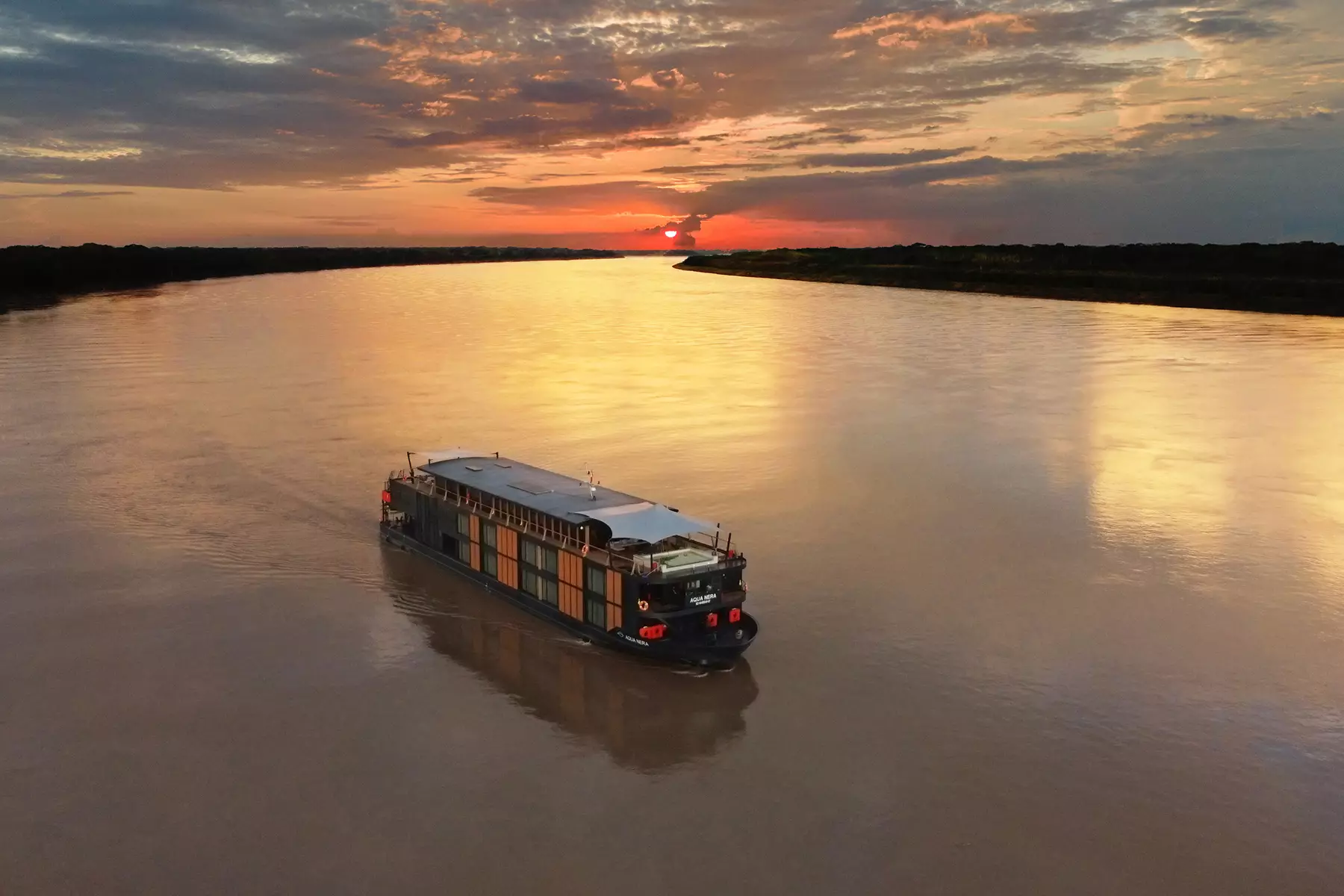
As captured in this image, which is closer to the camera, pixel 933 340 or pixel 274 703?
pixel 274 703

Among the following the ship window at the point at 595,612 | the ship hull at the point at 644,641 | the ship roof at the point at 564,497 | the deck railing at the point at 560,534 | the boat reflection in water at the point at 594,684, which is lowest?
the boat reflection in water at the point at 594,684

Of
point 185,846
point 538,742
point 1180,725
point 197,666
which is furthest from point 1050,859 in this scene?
point 197,666

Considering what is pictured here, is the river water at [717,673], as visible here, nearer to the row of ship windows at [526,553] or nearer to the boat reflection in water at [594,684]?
the boat reflection in water at [594,684]

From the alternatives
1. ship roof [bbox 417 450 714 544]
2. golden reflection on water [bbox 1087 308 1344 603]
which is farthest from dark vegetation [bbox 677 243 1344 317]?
ship roof [bbox 417 450 714 544]

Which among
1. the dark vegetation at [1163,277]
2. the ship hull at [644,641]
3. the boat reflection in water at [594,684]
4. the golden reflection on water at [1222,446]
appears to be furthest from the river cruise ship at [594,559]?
the dark vegetation at [1163,277]

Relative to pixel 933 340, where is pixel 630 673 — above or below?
below

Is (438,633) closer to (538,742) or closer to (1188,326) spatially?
(538,742)
